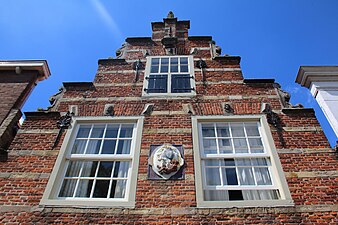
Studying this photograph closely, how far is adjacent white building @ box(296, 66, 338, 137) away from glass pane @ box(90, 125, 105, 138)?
6154 mm

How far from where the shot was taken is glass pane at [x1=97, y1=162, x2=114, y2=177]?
5.12m

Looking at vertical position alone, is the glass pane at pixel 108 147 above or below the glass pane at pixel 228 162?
above

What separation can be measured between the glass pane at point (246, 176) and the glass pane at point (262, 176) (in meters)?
0.13

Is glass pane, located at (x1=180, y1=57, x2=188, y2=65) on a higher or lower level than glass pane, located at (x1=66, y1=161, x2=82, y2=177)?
higher

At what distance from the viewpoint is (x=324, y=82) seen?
7.18m

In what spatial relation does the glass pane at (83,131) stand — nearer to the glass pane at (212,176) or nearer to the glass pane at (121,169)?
the glass pane at (121,169)

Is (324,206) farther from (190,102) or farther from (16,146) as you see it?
(16,146)

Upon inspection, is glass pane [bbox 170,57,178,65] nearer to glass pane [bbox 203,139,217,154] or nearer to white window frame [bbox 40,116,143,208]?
white window frame [bbox 40,116,143,208]

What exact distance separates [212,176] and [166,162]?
1051mm

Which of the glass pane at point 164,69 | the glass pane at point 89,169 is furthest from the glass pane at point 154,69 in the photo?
the glass pane at point 89,169

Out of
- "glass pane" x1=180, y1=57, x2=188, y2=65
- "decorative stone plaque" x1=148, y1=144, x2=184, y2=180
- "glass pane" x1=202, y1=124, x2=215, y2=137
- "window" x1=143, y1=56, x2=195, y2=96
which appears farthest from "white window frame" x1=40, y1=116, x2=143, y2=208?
"glass pane" x1=180, y1=57, x2=188, y2=65

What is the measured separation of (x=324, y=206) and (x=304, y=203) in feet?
1.17

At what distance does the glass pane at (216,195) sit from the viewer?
471 centimetres

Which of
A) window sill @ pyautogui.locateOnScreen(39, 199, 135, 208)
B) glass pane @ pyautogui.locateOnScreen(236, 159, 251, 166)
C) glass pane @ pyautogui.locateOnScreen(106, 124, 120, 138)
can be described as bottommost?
window sill @ pyautogui.locateOnScreen(39, 199, 135, 208)
